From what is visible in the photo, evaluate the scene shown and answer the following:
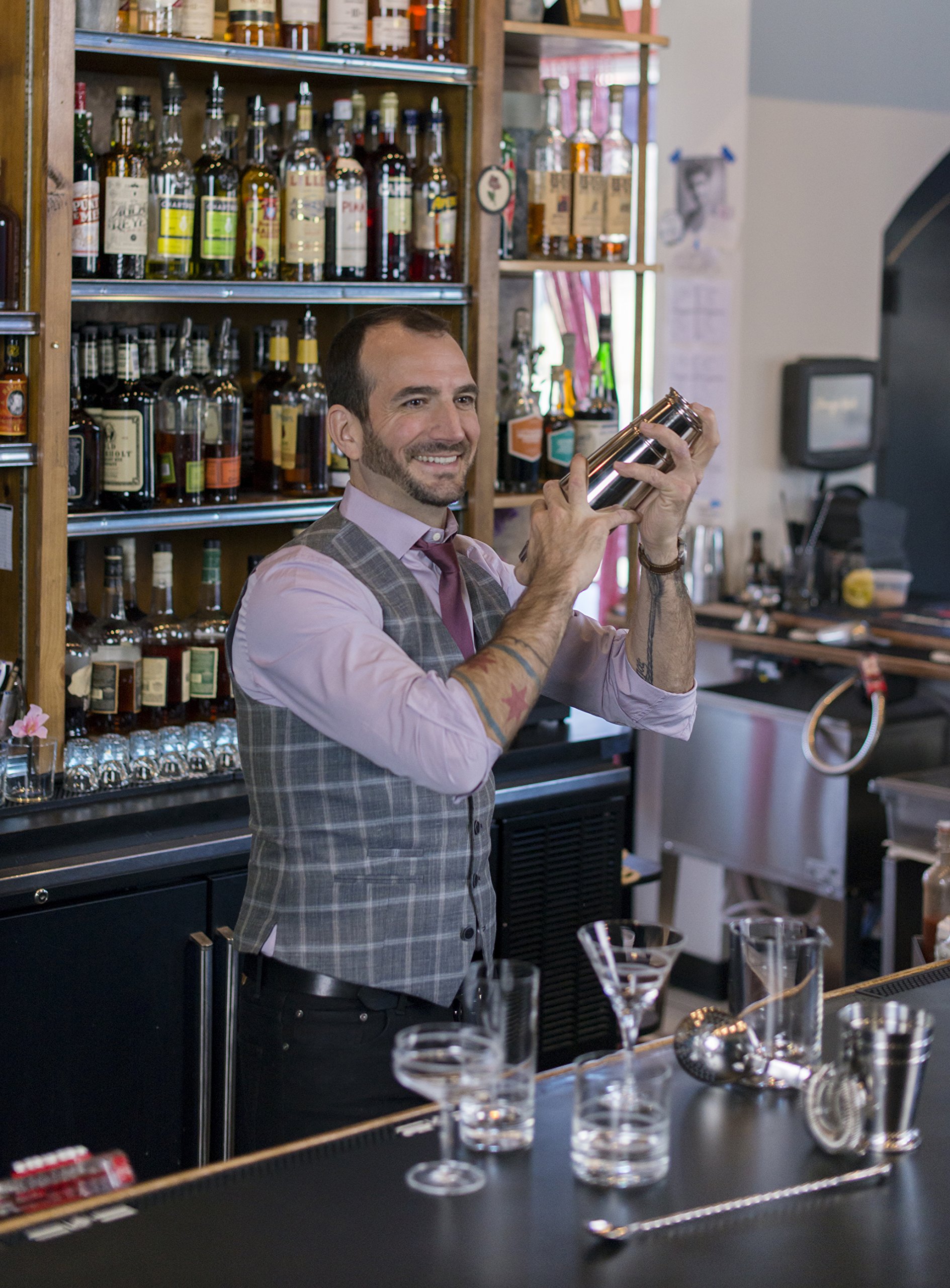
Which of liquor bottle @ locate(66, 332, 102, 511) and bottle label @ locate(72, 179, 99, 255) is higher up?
bottle label @ locate(72, 179, 99, 255)

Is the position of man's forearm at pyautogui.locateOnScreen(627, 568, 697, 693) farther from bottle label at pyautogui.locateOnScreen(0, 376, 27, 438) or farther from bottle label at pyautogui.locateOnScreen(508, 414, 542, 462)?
bottle label at pyautogui.locateOnScreen(508, 414, 542, 462)

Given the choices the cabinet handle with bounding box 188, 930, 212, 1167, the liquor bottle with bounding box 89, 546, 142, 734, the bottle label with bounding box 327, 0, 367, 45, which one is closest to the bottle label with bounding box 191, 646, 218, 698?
the liquor bottle with bounding box 89, 546, 142, 734

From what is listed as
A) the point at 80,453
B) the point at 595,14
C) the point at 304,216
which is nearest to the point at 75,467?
the point at 80,453

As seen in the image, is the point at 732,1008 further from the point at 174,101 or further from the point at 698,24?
the point at 698,24

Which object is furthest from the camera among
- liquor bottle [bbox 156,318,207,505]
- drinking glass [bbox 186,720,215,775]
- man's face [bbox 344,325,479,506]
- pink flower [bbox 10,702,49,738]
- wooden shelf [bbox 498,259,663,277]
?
wooden shelf [bbox 498,259,663,277]

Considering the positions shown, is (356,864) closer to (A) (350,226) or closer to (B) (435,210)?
(A) (350,226)

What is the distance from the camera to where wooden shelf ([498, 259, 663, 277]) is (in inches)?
136

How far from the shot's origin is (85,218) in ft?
9.31

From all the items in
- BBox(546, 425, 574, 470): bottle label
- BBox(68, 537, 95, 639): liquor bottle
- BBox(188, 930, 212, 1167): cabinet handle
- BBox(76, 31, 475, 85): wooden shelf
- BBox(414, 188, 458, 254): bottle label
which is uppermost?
BBox(76, 31, 475, 85): wooden shelf

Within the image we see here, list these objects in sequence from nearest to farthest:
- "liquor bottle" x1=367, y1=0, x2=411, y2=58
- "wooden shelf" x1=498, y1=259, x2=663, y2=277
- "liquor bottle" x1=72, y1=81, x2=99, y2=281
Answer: "liquor bottle" x1=72, y1=81, x2=99, y2=281 → "liquor bottle" x1=367, y1=0, x2=411, y2=58 → "wooden shelf" x1=498, y1=259, x2=663, y2=277

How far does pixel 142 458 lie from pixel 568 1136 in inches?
74.0

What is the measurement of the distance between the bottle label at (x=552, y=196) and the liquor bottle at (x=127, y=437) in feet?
3.35

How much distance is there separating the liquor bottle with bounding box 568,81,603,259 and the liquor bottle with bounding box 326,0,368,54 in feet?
2.02

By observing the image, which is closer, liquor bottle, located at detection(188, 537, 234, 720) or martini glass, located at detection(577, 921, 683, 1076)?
martini glass, located at detection(577, 921, 683, 1076)
